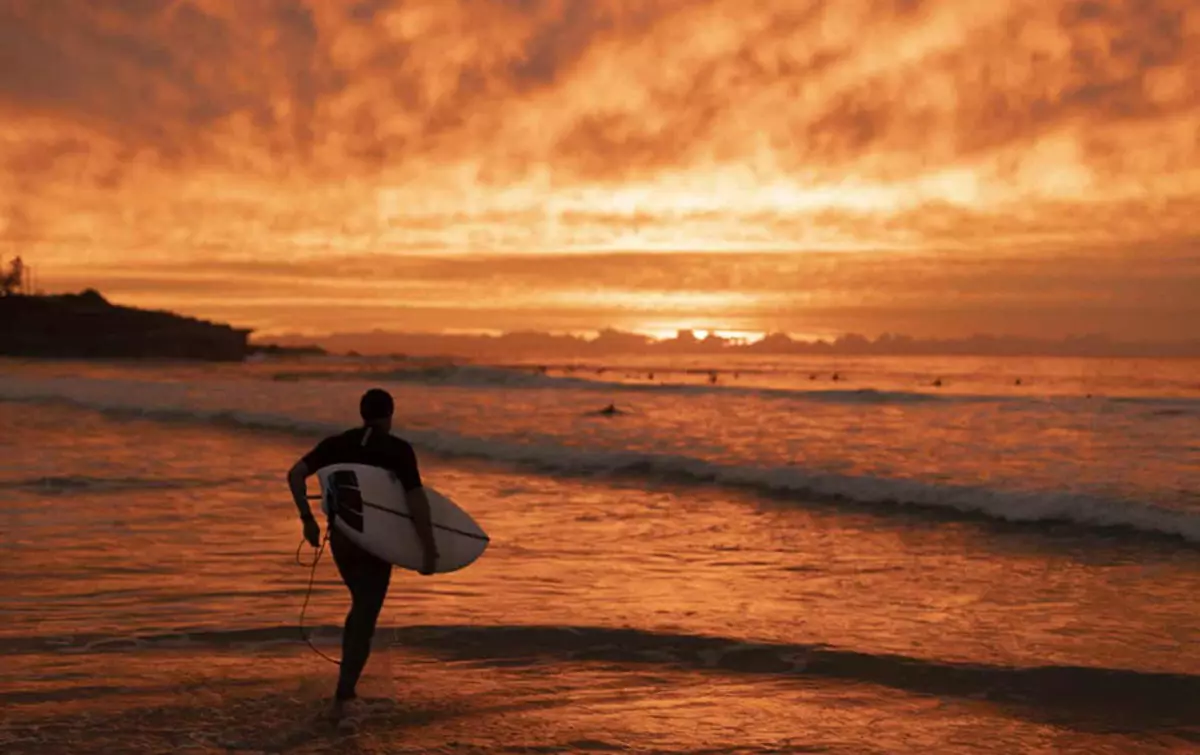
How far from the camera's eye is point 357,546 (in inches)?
284

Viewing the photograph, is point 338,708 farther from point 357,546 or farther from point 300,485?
point 300,485

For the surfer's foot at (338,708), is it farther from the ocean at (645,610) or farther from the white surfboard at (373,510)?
the white surfboard at (373,510)

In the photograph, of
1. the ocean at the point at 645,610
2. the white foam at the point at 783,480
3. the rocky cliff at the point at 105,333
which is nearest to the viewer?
the ocean at the point at 645,610

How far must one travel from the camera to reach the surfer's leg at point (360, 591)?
7.27 m

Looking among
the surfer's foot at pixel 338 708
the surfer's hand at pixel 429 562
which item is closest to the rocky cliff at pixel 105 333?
the surfer's foot at pixel 338 708

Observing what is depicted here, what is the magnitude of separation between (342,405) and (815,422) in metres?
22.0

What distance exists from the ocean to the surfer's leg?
0.52 metres

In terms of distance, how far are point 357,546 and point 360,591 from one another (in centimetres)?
37

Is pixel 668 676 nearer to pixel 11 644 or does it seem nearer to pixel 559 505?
pixel 11 644

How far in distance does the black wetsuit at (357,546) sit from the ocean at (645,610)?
698 millimetres

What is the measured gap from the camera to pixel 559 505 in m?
19.5

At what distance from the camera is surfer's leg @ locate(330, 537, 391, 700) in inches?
286

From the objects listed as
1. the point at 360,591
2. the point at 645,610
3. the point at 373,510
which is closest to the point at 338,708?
the point at 360,591

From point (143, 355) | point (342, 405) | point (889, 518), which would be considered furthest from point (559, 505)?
point (143, 355)
